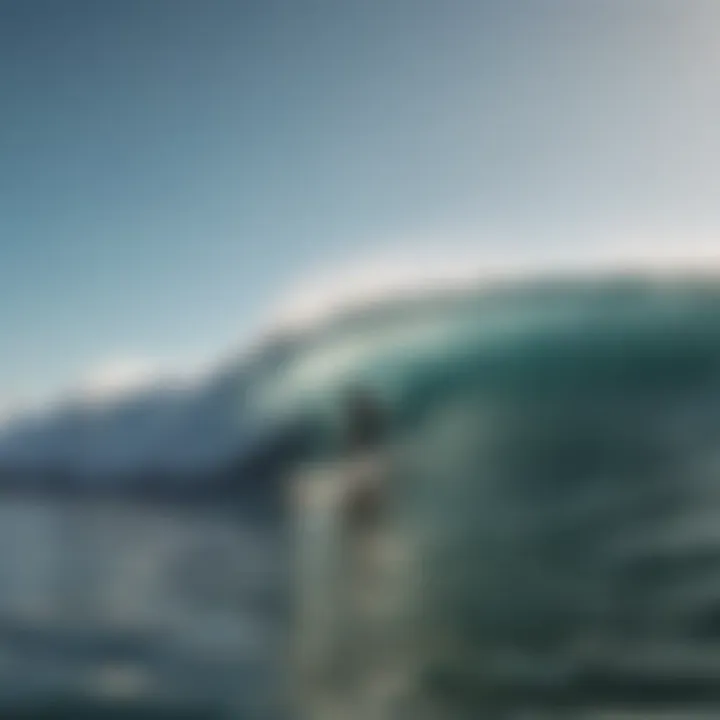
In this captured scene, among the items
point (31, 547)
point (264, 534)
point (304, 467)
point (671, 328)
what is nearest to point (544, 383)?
point (671, 328)

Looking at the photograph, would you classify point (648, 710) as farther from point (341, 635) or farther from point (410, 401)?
point (410, 401)

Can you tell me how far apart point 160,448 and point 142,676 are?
0.37 metres

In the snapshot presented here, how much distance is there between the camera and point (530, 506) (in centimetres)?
160

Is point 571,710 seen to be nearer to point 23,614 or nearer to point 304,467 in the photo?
point 304,467

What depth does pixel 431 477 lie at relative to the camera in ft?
5.31

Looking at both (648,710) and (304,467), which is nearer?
(648,710)

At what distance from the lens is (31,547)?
1714mm

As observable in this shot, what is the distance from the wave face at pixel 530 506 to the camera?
60.4 inches

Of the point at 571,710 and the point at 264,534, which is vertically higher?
the point at 264,534

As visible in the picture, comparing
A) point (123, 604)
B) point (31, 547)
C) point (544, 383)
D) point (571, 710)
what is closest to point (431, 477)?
point (544, 383)

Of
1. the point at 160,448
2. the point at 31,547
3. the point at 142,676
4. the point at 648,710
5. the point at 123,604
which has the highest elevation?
the point at 160,448

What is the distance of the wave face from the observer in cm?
153

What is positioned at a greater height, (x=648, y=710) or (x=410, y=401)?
(x=410, y=401)

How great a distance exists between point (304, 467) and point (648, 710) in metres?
0.65
